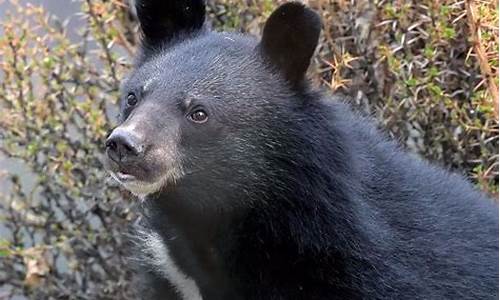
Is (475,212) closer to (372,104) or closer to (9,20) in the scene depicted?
(372,104)

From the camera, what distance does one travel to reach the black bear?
3.90m

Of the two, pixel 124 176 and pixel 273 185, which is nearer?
pixel 124 176

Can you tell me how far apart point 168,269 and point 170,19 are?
0.92m

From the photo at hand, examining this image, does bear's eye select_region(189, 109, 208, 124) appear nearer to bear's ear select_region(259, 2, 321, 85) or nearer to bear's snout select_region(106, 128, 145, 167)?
bear's snout select_region(106, 128, 145, 167)

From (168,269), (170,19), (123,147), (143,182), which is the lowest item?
(168,269)

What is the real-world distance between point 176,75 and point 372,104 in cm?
169

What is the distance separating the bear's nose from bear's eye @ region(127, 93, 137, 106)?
342 millimetres

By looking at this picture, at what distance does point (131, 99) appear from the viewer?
4.01m

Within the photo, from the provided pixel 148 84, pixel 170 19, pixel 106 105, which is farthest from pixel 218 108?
pixel 106 105

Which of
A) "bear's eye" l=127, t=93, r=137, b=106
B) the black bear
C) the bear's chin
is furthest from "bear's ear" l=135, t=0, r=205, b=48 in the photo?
the bear's chin

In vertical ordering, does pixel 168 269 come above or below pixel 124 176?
below

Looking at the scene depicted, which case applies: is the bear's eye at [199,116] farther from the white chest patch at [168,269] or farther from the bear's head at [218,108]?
the white chest patch at [168,269]

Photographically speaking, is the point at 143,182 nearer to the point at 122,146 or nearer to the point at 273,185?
the point at 122,146

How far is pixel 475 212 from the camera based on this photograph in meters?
4.45
